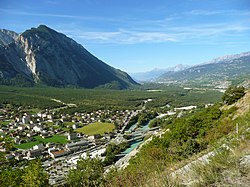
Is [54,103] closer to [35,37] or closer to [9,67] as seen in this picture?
[9,67]

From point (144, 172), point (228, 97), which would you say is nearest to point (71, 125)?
point (228, 97)

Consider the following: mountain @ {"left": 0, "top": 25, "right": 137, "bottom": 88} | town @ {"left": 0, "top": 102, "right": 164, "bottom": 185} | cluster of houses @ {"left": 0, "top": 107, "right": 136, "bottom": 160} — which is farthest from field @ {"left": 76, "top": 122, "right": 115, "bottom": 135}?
mountain @ {"left": 0, "top": 25, "right": 137, "bottom": 88}

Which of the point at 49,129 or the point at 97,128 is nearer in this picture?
the point at 49,129

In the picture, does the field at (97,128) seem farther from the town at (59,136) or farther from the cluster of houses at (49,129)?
the cluster of houses at (49,129)

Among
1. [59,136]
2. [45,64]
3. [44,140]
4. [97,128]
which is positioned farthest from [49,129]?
[45,64]

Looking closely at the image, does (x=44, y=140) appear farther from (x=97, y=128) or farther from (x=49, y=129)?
(x=97, y=128)


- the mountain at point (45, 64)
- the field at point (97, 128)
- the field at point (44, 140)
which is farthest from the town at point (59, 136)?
the mountain at point (45, 64)
